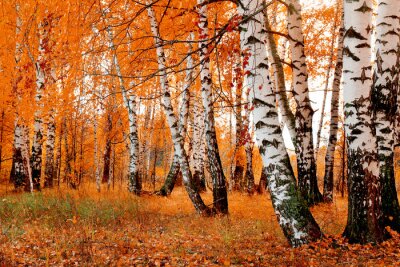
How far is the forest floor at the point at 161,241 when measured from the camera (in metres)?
4.01

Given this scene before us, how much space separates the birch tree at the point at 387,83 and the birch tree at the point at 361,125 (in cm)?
100

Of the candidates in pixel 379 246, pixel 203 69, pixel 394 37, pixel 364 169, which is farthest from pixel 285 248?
pixel 203 69

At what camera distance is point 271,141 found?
14.2 feet

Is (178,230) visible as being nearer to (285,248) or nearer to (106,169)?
(285,248)

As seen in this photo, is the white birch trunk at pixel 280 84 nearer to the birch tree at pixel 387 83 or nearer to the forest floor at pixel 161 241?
the forest floor at pixel 161 241

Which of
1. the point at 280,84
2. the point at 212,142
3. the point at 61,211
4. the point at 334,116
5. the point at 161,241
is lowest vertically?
the point at 161,241

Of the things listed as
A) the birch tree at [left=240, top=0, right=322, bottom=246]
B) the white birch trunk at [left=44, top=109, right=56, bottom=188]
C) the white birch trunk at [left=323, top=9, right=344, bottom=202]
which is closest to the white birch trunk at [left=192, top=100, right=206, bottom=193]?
the white birch trunk at [left=44, top=109, right=56, bottom=188]

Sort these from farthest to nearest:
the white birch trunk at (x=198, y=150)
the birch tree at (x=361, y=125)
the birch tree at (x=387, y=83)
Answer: the white birch trunk at (x=198, y=150), the birch tree at (x=387, y=83), the birch tree at (x=361, y=125)

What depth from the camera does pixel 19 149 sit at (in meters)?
12.1

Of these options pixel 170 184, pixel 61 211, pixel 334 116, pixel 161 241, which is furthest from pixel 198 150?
pixel 161 241

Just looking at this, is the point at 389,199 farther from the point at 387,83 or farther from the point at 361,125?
the point at 387,83

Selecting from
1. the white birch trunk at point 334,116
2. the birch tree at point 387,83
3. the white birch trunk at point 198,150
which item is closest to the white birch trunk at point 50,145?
the white birch trunk at point 198,150

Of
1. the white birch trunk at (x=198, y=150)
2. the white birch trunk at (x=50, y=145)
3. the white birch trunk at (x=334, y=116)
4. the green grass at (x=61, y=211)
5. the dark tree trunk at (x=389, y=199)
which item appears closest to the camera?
the dark tree trunk at (x=389, y=199)

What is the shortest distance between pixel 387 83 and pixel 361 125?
4.98ft
